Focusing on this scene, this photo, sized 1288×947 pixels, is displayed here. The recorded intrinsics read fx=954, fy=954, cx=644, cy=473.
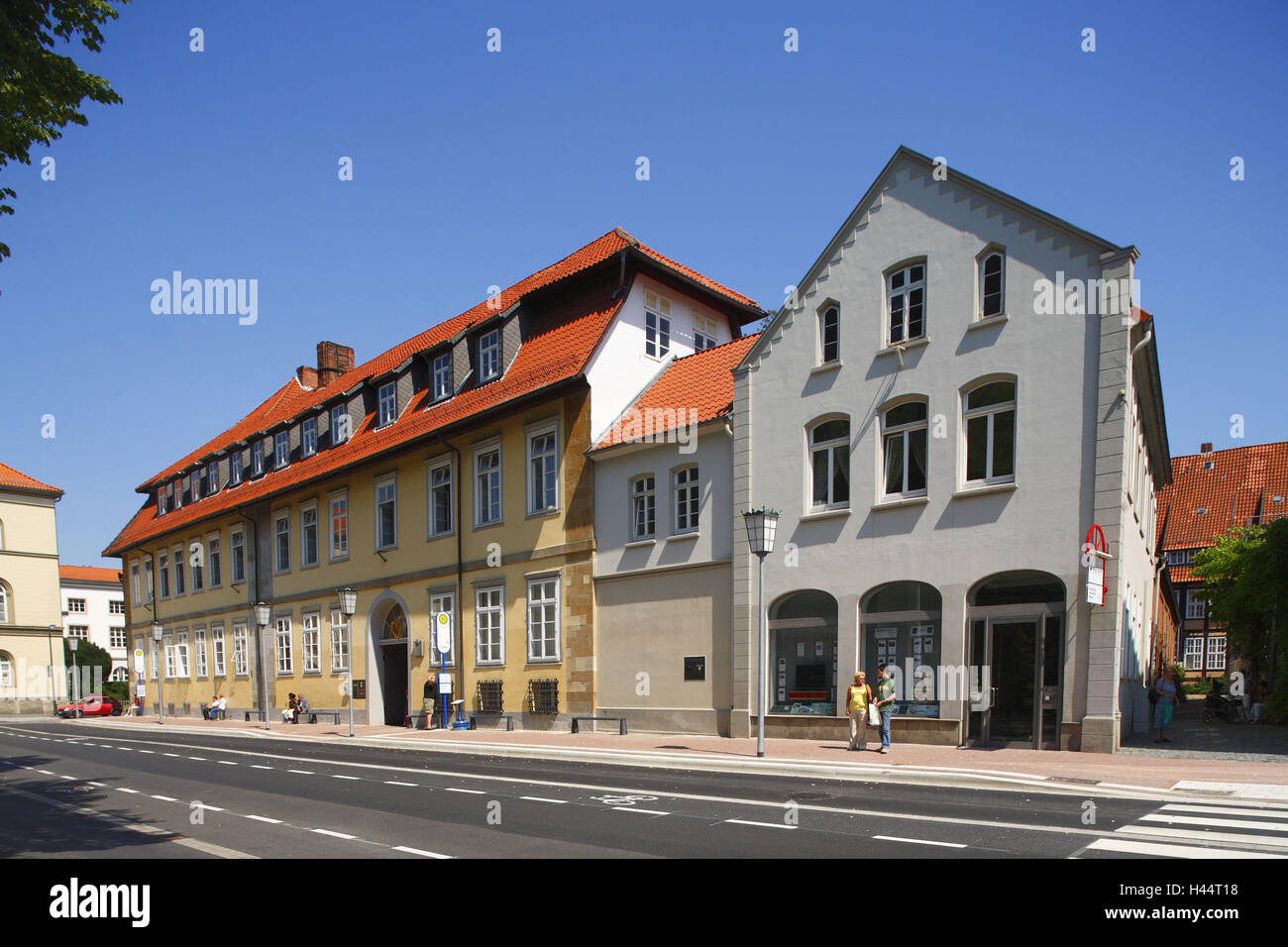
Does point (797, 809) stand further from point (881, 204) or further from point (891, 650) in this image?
point (881, 204)

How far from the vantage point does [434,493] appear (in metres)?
31.0

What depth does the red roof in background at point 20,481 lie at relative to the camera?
66.6m

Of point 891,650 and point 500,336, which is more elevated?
point 500,336

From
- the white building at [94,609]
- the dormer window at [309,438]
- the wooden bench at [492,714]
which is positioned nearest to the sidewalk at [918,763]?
the wooden bench at [492,714]

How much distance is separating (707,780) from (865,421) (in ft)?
28.7

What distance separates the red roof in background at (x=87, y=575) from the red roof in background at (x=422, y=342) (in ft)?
149

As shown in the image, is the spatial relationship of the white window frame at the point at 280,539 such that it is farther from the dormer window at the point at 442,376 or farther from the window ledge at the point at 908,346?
the window ledge at the point at 908,346

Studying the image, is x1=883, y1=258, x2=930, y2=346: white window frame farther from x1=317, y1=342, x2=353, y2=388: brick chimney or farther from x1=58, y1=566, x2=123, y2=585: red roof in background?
x1=58, y1=566, x2=123, y2=585: red roof in background
